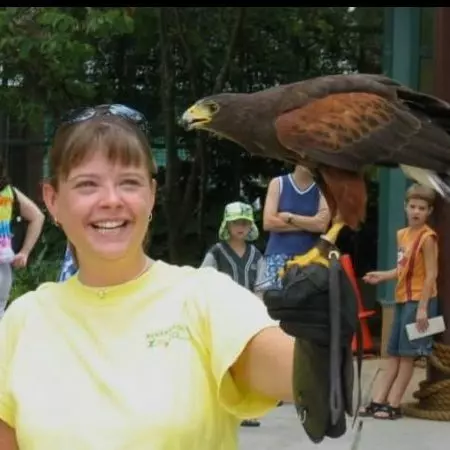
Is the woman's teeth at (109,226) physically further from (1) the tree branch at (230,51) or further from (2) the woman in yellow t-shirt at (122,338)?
(1) the tree branch at (230,51)

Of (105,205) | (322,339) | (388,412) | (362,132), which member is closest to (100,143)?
(105,205)

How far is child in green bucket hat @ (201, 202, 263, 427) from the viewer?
5.81 meters

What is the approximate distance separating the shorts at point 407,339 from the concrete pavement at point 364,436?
40cm

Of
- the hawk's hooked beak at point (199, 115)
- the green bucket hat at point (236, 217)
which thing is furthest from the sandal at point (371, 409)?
the hawk's hooked beak at point (199, 115)

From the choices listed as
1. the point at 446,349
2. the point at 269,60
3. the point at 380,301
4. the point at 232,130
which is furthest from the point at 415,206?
the point at 269,60

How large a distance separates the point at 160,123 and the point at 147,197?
7805mm

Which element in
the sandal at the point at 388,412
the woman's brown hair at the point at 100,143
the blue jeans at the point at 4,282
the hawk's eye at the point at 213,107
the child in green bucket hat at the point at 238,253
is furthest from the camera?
the sandal at the point at 388,412

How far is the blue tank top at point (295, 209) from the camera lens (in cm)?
568

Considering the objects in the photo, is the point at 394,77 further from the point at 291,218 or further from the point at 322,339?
the point at 322,339

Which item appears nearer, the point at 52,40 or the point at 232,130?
the point at 232,130

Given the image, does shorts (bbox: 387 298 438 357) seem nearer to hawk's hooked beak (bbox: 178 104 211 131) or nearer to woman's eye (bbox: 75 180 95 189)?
hawk's hooked beak (bbox: 178 104 211 131)

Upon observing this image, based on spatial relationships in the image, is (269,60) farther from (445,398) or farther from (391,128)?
(391,128)

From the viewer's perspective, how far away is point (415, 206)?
6012 millimetres

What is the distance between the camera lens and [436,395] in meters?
6.27
